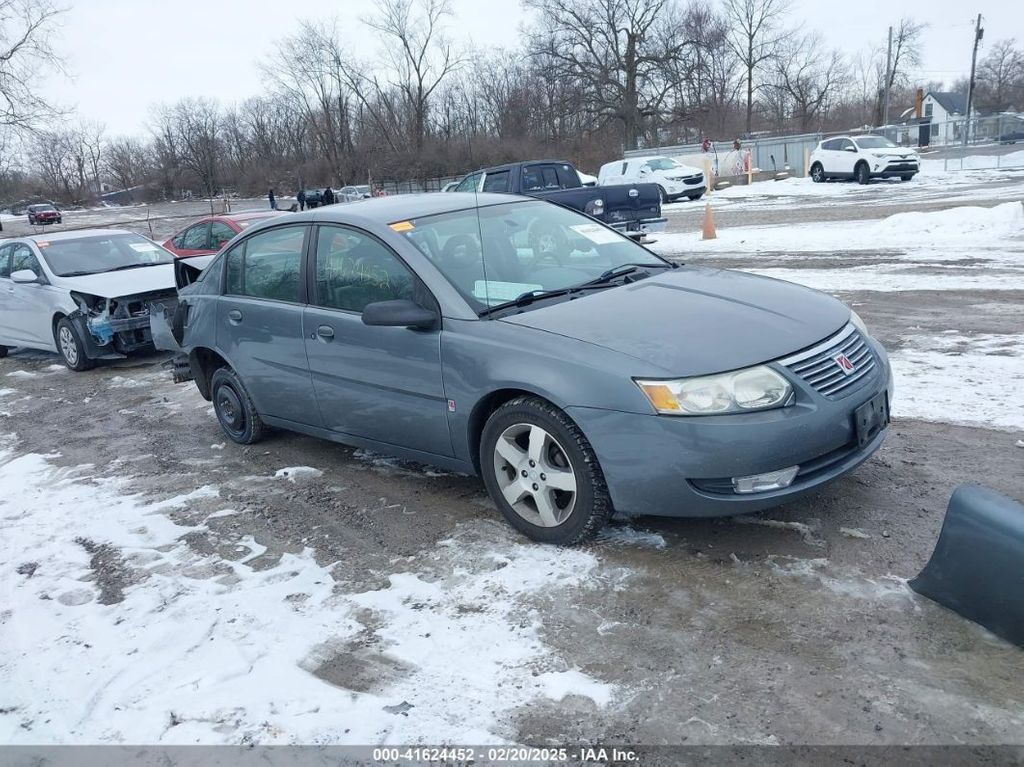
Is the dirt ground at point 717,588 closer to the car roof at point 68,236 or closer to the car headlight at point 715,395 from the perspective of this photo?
the car headlight at point 715,395

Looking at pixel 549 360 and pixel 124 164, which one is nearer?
pixel 549 360

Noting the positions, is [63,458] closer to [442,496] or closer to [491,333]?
[442,496]

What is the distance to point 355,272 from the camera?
15.4 ft

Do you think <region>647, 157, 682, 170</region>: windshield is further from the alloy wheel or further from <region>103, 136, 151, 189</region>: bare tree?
<region>103, 136, 151, 189</region>: bare tree

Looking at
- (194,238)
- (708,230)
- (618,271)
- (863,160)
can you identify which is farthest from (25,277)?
(863,160)

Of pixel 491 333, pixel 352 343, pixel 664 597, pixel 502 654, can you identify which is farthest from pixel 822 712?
pixel 352 343

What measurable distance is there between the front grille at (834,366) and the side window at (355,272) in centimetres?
201

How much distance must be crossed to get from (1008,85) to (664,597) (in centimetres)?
9315

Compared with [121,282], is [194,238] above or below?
above

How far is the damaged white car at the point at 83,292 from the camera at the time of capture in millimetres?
9227

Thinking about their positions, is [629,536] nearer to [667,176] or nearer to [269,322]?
[269,322]

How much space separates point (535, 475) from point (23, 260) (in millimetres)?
9221

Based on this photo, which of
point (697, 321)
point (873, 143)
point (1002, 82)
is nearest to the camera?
point (697, 321)

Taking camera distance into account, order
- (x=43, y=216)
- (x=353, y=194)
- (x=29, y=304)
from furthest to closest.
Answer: (x=43, y=216), (x=353, y=194), (x=29, y=304)
